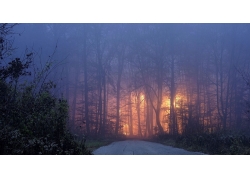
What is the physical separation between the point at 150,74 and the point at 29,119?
3.30m

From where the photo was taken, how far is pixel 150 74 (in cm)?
905

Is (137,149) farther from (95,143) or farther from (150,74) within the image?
(150,74)

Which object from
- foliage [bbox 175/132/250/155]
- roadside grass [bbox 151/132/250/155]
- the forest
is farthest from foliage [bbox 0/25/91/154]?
foliage [bbox 175/132/250/155]

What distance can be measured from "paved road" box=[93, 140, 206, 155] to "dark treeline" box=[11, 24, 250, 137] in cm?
28

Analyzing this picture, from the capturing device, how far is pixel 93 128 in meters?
8.79

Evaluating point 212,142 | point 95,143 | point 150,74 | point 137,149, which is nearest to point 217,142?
point 212,142

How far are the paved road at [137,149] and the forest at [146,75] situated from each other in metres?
0.23

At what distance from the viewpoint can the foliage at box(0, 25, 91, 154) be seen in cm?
751

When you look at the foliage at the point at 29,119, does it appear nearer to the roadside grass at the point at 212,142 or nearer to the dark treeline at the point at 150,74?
the dark treeline at the point at 150,74

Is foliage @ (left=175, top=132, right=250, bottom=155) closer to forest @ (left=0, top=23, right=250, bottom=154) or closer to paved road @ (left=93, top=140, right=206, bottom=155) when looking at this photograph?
forest @ (left=0, top=23, right=250, bottom=154)

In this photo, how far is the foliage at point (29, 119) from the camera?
24.6 ft
